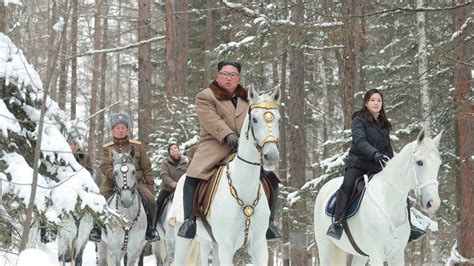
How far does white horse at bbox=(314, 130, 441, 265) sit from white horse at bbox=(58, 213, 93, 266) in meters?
5.13

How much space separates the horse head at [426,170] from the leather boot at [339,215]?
1219 millimetres

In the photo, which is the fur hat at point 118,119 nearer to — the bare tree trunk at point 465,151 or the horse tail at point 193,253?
the horse tail at point 193,253

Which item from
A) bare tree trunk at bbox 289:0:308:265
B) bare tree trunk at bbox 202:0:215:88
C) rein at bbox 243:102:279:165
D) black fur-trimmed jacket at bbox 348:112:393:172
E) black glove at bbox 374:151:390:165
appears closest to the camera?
rein at bbox 243:102:279:165

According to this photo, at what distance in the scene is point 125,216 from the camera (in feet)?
31.9

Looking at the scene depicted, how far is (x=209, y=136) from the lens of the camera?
26.5 feet

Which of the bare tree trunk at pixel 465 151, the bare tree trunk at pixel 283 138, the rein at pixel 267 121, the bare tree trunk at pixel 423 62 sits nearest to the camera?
the rein at pixel 267 121

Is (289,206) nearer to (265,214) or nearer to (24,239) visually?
(265,214)

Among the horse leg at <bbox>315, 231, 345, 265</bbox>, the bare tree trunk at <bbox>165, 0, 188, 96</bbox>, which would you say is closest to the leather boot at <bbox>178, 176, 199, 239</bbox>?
the horse leg at <bbox>315, 231, 345, 265</bbox>

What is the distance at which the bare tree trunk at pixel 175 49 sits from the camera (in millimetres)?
20984

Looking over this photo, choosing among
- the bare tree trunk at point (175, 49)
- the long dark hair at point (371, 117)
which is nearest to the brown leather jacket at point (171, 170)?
the long dark hair at point (371, 117)

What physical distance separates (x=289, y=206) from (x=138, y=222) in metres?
5.79

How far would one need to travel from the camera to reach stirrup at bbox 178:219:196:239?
7.82 m

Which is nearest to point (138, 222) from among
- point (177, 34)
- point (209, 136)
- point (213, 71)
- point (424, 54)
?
point (209, 136)

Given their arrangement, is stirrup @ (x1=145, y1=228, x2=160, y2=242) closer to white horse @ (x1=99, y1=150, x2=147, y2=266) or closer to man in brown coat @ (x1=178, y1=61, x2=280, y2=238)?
white horse @ (x1=99, y1=150, x2=147, y2=266)
